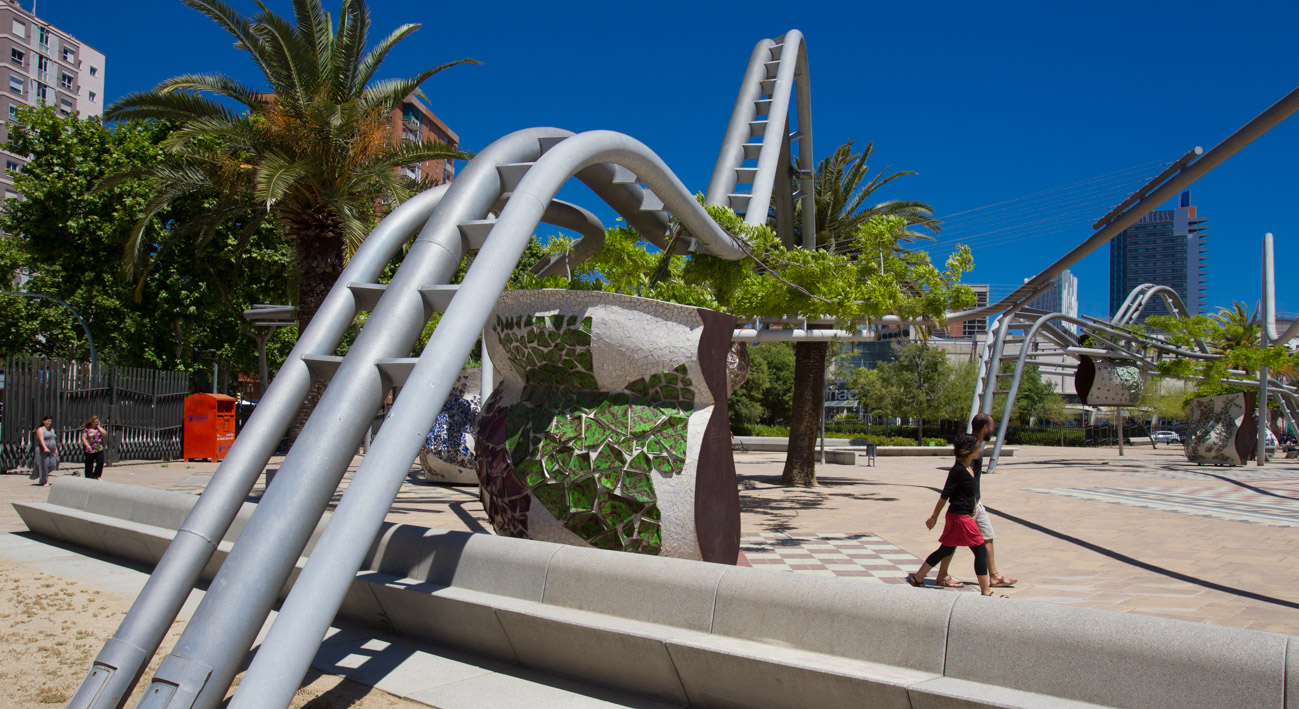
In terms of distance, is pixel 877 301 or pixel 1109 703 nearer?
pixel 1109 703

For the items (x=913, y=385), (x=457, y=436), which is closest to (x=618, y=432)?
(x=457, y=436)

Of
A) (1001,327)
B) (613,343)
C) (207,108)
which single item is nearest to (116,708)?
(613,343)

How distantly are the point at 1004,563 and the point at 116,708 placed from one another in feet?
28.8

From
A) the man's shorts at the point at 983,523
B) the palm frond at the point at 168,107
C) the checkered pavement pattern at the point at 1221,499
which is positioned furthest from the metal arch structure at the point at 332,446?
the checkered pavement pattern at the point at 1221,499

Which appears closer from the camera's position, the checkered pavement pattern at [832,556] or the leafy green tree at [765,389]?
the checkered pavement pattern at [832,556]

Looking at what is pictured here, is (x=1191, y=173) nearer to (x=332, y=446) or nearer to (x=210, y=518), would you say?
(x=332, y=446)

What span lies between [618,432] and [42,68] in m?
91.6

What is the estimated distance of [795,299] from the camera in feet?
38.9

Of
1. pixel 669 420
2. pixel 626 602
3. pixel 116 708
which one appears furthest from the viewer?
pixel 669 420

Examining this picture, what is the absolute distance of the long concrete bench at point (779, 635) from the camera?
3.87m

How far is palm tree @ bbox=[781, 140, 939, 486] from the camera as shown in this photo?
19.6 metres

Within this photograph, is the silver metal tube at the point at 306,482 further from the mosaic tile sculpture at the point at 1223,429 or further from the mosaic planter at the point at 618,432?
the mosaic tile sculpture at the point at 1223,429

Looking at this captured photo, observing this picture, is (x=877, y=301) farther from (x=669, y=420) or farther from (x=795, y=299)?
(x=669, y=420)

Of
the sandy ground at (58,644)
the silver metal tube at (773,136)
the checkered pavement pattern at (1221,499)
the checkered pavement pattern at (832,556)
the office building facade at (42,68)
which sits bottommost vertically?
the sandy ground at (58,644)
